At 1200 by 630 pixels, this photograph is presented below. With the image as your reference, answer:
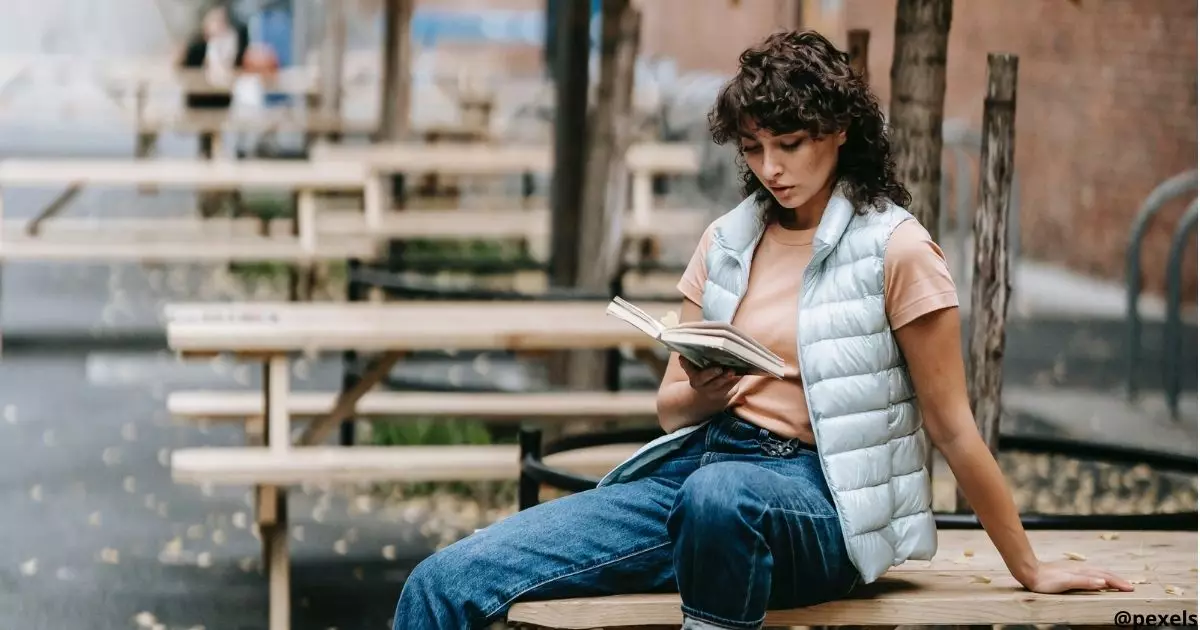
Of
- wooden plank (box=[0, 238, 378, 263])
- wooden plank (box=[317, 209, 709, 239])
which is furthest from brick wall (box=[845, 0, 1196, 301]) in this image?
wooden plank (box=[0, 238, 378, 263])

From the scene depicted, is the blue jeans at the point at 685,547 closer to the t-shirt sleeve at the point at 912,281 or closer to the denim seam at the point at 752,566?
the denim seam at the point at 752,566

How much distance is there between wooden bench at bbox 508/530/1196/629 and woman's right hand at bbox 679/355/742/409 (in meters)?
0.42

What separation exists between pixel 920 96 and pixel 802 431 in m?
1.39

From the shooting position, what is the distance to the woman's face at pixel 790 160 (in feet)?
11.4

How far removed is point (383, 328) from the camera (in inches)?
228

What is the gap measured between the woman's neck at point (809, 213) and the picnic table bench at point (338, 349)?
2.12 metres

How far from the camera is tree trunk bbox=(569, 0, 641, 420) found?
792cm

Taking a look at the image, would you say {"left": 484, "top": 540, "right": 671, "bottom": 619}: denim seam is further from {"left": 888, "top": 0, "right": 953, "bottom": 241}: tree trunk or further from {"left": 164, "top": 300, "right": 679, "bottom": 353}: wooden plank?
{"left": 164, "top": 300, "right": 679, "bottom": 353}: wooden plank

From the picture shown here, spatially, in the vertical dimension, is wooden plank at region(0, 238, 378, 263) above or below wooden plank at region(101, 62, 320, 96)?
below

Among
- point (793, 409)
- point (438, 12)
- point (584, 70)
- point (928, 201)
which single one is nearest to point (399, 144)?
point (584, 70)

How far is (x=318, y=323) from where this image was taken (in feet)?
18.9

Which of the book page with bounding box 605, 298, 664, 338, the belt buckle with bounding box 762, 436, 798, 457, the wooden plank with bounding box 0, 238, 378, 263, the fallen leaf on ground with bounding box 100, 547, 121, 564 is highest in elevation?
the book page with bounding box 605, 298, 664, 338

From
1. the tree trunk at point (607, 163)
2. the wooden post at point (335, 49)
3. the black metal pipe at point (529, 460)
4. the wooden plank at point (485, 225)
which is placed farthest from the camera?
the wooden post at point (335, 49)

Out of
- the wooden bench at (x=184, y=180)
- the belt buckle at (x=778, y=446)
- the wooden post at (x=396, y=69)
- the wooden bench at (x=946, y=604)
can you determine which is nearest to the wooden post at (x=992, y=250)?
the wooden bench at (x=946, y=604)
